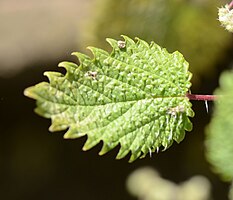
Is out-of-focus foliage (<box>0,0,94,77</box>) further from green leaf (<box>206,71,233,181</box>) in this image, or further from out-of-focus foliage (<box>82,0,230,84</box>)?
green leaf (<box>206,71,233,181</box>)

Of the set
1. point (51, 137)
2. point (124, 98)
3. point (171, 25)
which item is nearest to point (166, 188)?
point (171, 25)

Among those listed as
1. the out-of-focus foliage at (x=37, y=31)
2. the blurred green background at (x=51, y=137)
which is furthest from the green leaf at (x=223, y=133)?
the out-of-focus foliage at (x=37, y=31)

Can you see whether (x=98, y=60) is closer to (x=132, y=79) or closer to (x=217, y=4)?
(x=132, y=79)

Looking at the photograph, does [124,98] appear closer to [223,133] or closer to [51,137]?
[223,133]

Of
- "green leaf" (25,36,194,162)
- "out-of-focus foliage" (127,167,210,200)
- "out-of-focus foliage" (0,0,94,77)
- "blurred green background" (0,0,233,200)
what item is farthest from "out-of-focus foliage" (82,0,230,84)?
"green leaf" (25,36,194,162)

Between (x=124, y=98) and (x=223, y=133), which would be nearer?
(x=223, y=133)

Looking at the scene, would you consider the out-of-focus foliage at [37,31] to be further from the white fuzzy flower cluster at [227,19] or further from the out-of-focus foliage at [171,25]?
the white fuzzy flower cluster at [227,19]
